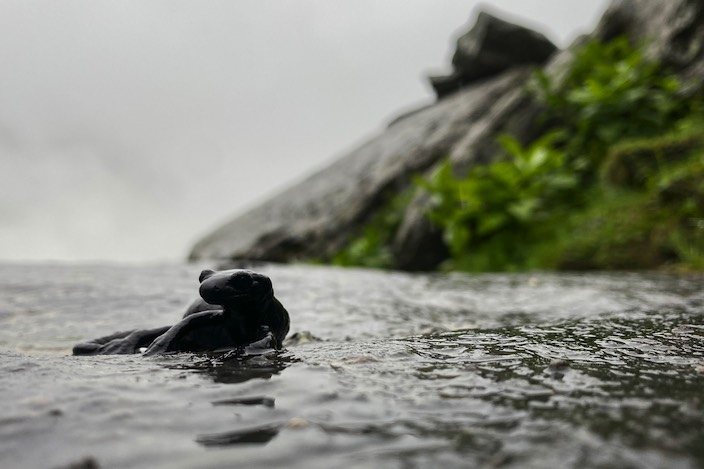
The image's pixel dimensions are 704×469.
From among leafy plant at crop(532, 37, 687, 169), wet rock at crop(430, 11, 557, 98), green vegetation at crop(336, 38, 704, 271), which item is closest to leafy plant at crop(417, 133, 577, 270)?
green vegetation at crop(336, 38, 704, 271)

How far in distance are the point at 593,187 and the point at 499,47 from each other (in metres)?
7.96

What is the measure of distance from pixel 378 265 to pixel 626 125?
20.3 feet

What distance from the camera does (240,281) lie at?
261 cm

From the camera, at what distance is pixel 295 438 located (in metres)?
1.40

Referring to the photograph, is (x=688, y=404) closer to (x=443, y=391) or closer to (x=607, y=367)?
(x=607, y=367)

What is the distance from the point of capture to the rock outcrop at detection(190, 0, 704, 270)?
502 inches

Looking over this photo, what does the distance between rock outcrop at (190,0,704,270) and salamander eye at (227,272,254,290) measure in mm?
10289

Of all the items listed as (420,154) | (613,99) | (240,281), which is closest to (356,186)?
(420,154)

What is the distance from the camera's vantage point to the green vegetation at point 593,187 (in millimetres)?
8555

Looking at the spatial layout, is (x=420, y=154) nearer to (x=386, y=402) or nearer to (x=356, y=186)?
(x=356, y=186)

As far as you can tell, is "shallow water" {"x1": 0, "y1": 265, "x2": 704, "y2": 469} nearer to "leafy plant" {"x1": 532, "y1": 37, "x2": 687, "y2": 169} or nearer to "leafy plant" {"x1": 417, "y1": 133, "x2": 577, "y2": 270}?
"leafy plant" {"x1": 417, "y1": 133, "x2": 577, "y2": 270}

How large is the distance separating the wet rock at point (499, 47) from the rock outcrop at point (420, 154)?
3.2 inches

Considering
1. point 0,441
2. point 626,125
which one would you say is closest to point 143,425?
point 0,441

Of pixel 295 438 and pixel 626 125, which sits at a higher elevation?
pixel 626 125
